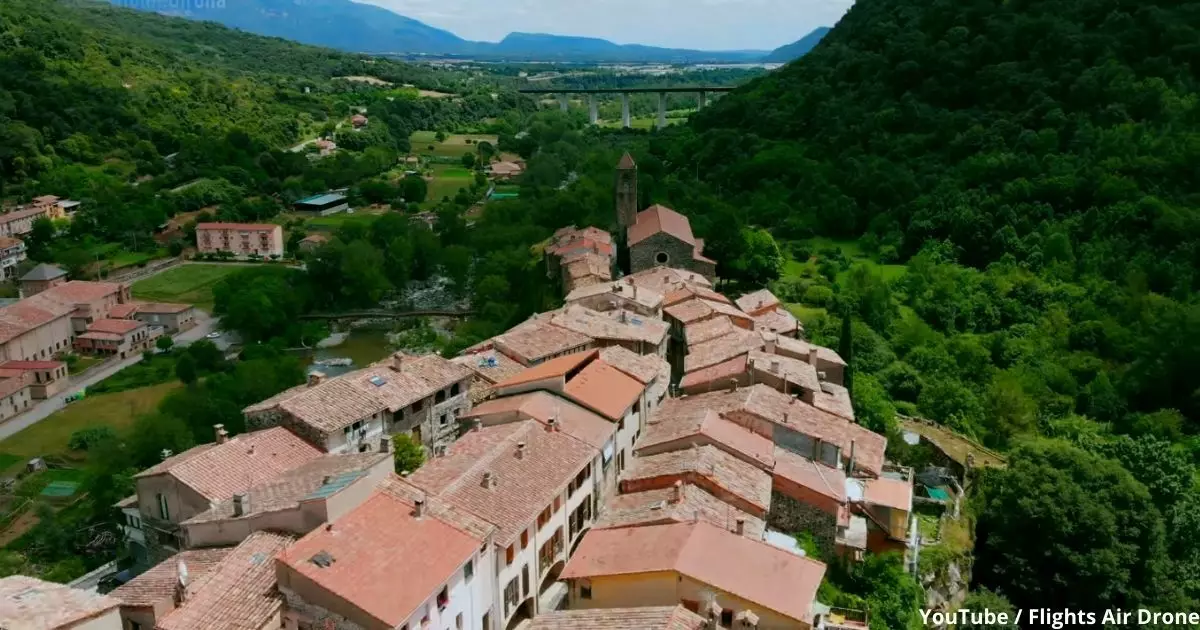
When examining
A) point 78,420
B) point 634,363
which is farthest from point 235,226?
point 634,363

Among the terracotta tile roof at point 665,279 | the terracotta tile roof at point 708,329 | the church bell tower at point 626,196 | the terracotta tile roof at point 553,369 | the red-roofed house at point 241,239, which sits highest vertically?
the church bell tower at point 626,196

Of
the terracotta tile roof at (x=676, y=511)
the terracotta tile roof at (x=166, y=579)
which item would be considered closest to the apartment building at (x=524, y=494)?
the terracotta tile roof at (x=676, y=511)

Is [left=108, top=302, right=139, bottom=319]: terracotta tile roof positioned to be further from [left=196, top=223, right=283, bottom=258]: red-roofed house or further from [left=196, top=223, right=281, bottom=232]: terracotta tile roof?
[left=196, top=223, right=281, bottom=232]: terracotta tile roof

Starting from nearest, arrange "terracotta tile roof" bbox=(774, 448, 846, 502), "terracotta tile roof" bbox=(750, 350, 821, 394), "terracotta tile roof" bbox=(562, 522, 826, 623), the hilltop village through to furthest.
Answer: the hilltop village → "terracotta tile roof" bbox=(562, 522, 826, 623) → "terracotta tile roof" bbox=(774, 448, 846, 502) → "terracotta tile roof" bbox=(750, 350, 821, 394)

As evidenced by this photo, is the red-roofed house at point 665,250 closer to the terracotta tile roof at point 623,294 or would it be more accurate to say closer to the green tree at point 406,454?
the terracotta tile roof at point 623,294

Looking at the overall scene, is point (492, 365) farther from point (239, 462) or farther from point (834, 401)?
point (834, 401)

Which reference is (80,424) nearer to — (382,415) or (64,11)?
(382,415)

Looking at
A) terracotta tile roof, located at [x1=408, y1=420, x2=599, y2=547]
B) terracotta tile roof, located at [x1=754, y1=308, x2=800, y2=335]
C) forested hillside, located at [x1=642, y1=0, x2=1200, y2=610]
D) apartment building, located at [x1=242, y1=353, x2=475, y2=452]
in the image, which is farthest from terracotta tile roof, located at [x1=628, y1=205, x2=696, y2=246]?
terracotta tile roof, located at [x1=408, y1=420, x2=599, y2=547]
